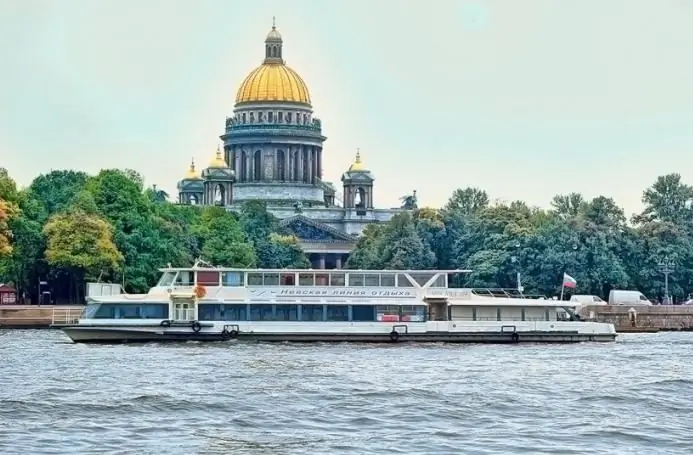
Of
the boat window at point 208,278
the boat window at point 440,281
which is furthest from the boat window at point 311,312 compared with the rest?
the boat window at point 440,281

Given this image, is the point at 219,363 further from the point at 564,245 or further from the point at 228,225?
the point at 228,225

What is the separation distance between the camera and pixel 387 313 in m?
76.4

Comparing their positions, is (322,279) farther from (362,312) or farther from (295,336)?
(295,336)

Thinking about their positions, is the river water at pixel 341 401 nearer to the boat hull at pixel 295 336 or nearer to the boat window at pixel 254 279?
the boat hull at pixel 295 336

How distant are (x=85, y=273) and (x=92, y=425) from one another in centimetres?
6522

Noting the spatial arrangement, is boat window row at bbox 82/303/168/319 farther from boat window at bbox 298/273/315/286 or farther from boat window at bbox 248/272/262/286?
boat window at bbox 298/273/315/286

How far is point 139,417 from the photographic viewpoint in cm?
4528

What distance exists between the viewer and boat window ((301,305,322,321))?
7594cm

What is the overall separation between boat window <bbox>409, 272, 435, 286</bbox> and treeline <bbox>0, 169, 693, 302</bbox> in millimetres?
28748

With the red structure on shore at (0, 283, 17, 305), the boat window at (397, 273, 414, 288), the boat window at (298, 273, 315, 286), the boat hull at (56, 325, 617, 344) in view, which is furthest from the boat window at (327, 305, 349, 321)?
the red structure on shore at (0, 283, 17, 305)

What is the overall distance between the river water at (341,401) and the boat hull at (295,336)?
3.36 m

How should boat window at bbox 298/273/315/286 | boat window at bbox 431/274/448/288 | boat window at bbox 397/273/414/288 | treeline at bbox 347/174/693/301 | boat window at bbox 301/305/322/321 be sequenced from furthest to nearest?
treeline at bbox 347/174/693/301, boat window at bbox 431/274/448/288, boat window at bbox 397/273/414/288, boat window at bbox 298/273/315/286, boat window at bbox 301/305/322/321

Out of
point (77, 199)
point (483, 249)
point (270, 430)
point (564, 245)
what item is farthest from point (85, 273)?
point (270, 430)

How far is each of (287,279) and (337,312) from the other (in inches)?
104
